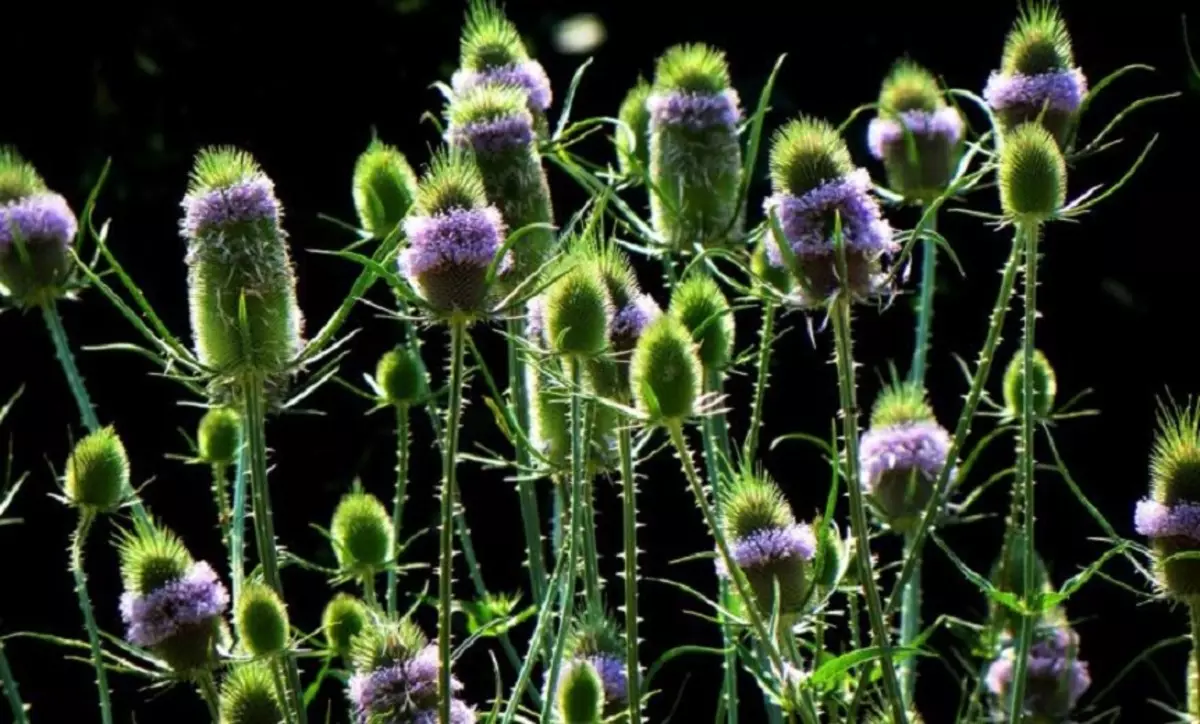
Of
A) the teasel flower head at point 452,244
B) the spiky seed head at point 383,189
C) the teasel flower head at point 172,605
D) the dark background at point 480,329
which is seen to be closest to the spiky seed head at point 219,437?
the spiky seed head at point 383,189

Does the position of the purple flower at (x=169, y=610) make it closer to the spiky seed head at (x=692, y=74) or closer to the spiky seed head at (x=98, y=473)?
the spiky seed head at (x=98, y=473)

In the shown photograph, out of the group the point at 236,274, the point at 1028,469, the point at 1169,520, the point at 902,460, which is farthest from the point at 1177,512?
the point at 236,274

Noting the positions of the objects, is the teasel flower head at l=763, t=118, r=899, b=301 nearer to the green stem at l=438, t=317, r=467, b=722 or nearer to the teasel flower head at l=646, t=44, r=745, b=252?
the green stem at l=438, t=317, r=467, b=722

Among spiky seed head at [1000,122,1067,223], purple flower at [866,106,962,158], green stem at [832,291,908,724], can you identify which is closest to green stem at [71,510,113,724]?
green stem at [832,291,908,724]

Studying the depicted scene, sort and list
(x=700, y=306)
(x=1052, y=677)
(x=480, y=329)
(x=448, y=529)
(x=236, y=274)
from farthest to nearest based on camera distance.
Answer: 1. (x=480, y=329)
2. (x=1052, y=677)
3. (x=700, y=306)
4. (x=236, y=274)
5. (x=448, y=529)

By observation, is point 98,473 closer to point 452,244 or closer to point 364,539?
point 364,539
